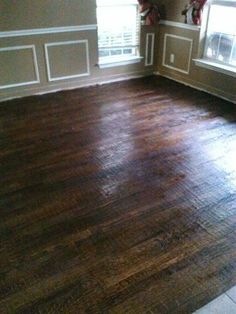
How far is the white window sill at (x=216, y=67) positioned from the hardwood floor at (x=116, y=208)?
0.48m

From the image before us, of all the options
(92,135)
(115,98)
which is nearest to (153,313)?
(92,135)

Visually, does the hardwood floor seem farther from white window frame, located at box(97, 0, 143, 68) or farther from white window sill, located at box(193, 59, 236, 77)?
white window frame, located at box(97, 0, 143, 68)

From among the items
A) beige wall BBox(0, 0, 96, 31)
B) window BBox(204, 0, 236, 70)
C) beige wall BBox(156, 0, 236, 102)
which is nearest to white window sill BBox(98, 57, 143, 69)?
beige wall BBox(156, 0, 236, 102)

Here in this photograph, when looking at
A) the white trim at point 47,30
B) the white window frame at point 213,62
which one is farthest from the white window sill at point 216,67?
the white trim at point 47,30

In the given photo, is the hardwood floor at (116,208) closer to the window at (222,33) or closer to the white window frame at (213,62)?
the white window frame at (213,62)

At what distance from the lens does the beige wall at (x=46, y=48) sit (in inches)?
152

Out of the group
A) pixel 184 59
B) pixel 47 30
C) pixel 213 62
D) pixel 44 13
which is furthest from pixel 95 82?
pixel 213 62

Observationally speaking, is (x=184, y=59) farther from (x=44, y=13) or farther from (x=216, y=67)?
(x=44, y=13)

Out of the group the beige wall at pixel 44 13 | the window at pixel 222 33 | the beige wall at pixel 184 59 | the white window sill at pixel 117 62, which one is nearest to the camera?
the beige wall at pixel 44 13

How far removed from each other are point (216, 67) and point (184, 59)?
0.64 m

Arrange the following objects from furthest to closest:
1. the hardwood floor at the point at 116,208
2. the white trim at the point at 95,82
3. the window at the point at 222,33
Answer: the white trim at the point at 95,82 < the window at the point at 222,33 < the hardwood floor at the point at 116,208

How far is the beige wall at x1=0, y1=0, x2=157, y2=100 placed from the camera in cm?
385

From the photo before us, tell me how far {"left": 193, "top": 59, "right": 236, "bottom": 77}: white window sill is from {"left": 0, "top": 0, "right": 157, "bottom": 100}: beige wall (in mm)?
1425

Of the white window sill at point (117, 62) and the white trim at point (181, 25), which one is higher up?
the white trim at point (181, 25)
